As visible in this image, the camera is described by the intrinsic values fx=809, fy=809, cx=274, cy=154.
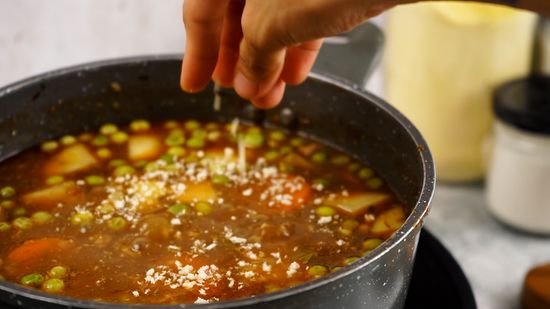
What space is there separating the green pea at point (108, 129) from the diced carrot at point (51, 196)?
0.23 metres

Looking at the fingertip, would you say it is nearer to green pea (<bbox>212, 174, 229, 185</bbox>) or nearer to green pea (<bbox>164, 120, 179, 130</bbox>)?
green pea (<bbox>212, 174, 229, 185</bbox>)

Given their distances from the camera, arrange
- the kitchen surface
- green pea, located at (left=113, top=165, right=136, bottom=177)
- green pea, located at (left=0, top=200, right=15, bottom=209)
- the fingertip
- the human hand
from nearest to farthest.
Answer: the human hand
the fingertip
green pea, located at (left=0, top=200, right=15, bottom=209)
green pea, located at (left=113, top=165, right=136, bottom=177)
the kitchen surface

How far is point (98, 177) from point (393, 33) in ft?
4.62

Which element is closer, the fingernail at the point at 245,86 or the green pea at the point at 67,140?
the fingernail at the point at 245,86

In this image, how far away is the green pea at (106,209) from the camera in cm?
158

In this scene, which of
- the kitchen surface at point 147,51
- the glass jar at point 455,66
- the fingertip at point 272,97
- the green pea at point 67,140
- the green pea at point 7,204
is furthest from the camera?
the glass jar at point 455,66

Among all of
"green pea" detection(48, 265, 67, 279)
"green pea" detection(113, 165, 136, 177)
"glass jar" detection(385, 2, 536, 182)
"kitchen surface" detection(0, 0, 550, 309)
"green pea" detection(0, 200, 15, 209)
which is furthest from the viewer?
"glass jar" detection(385, 2, 536, 182)

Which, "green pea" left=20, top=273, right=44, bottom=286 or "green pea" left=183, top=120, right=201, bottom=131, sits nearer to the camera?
"green pea" left=20, top=273, right=44, bottom=286

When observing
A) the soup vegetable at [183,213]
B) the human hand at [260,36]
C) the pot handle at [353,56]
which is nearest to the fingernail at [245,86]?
the human hand at [260,36]

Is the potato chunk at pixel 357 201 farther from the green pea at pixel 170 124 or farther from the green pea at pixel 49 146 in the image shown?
the green pea at pixel 49 146

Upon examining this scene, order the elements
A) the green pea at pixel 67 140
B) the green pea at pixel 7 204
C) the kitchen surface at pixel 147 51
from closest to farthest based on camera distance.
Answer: the green pea at pixel 7 204 → the green pea at pixel 67 140 → the kitchen surface at pixel 147 51

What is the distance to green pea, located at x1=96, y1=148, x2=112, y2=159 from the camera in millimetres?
1816

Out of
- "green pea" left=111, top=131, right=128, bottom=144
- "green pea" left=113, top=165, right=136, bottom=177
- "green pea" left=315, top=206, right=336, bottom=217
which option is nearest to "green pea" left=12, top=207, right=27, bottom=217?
"green pea" left=113, top=165, right=136, bottom=177

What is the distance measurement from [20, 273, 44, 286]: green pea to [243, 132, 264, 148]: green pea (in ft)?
2.06
